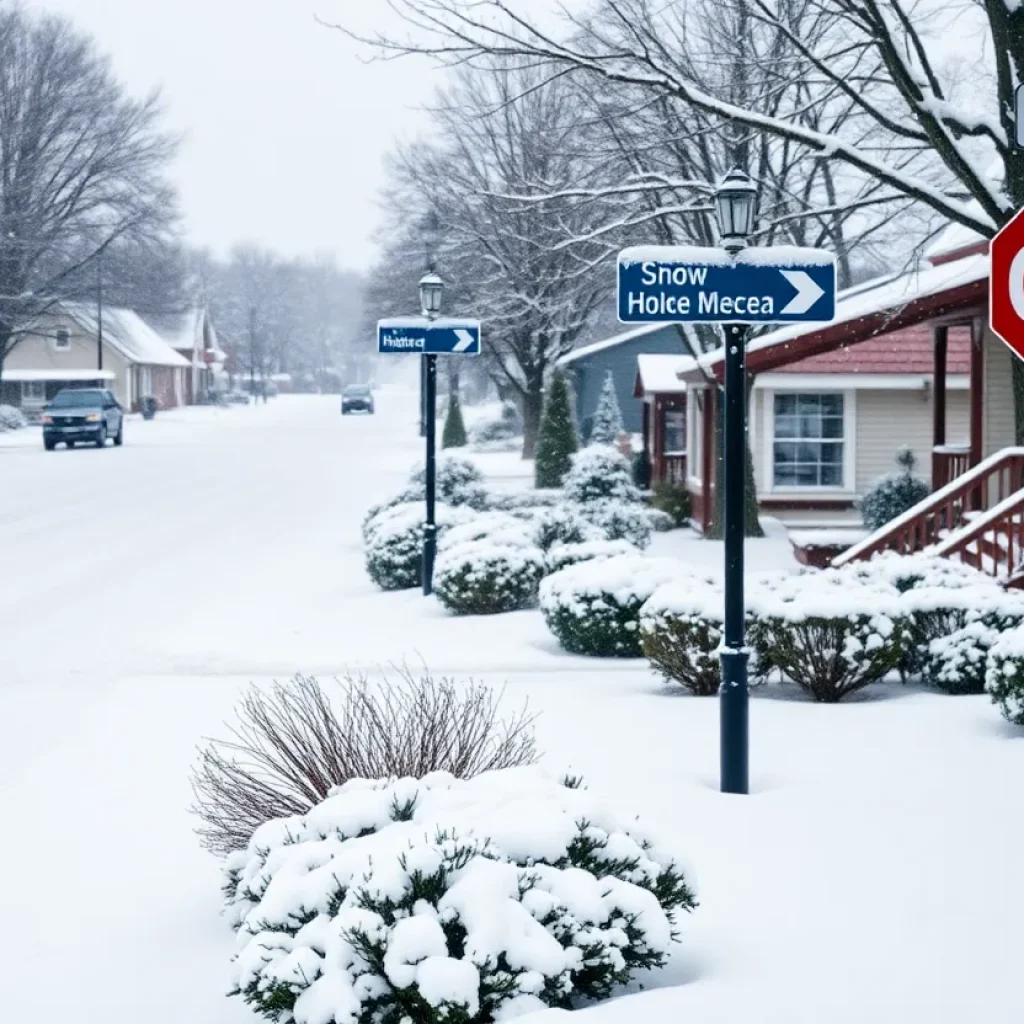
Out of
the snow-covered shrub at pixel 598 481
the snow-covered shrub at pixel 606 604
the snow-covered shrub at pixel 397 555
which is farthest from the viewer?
the snow-covered shrub at pixel 598 481

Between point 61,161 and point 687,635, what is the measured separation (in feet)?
172

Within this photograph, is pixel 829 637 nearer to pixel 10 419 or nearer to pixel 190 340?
pixel 10 419

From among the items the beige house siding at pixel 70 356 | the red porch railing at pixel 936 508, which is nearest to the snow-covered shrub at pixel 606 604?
the red porch railing at pixel 936 508

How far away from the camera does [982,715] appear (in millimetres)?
9188

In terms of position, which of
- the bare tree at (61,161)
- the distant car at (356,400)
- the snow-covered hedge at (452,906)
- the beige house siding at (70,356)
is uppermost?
the bare tree at (61,161)

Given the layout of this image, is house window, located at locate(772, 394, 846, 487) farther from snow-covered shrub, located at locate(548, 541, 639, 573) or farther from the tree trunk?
snow-covered shrub, located at locate(548, 541, 639, 573)

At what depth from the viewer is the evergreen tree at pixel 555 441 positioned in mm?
33344

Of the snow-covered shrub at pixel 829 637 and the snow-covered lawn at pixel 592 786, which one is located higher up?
the snow-covered shrub at pixel 829 637

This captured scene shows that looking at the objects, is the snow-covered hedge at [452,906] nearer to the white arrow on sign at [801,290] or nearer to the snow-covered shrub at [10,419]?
the white arrow on sign at [801,290]

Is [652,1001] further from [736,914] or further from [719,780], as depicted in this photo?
[719,780]

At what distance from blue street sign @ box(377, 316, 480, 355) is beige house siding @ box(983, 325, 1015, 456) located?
683cm

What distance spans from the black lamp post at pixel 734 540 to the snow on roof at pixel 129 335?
199 ft

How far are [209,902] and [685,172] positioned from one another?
17337 millimetres

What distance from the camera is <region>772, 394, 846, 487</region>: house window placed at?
2453cm
